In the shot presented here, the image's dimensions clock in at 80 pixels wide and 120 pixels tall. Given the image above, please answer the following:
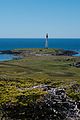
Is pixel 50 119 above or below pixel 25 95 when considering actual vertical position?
below

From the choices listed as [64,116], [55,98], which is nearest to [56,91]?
[55,98]

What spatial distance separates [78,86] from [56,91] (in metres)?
3.46

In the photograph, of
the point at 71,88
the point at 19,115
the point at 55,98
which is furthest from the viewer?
the point at 71,88

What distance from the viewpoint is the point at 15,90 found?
69.3 feet

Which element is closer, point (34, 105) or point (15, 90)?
point (34, 105)

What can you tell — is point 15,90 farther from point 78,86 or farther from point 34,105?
point 78,86

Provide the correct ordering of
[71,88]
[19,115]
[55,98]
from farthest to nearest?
1. [71,88]
2. [55,98]
3. [19,115]

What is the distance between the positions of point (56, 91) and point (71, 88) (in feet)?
8.86

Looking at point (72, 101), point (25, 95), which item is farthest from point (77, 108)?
point (25, 95)

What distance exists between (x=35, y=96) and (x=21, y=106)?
125cm

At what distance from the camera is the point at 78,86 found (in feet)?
78.0

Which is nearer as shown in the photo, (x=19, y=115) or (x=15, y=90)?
(x=19, y=115)

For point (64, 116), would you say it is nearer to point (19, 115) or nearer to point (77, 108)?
point (77, 108)

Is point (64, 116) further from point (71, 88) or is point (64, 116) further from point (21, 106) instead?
point (71, 88)
